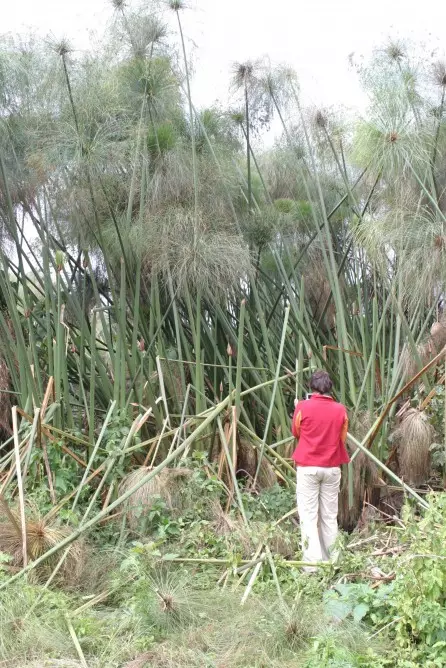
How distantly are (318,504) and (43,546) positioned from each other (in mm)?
1863

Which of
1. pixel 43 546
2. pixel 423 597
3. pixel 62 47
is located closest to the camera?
pixel 423 597

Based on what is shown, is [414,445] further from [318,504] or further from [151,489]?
[151,489]

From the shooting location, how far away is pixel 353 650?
371cm

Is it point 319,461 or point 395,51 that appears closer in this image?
point 319,461

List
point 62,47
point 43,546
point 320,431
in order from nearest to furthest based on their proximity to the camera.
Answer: point 43,546 → point 320,431 → point 62,47

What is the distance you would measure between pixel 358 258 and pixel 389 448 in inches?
82.4

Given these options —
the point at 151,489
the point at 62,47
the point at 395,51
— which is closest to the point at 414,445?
the point at 151,489

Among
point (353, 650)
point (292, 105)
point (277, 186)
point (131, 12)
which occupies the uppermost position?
point (131, 12)

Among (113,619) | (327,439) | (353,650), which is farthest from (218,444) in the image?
(353,650)

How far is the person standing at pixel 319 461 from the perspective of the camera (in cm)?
531

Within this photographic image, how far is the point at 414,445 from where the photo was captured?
18.9 feet

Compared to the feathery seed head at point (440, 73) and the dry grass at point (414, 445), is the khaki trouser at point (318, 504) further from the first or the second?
the feathery seed head at point (440, 73)

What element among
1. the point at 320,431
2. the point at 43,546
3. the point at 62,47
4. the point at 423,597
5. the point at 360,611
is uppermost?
the point at 62,47

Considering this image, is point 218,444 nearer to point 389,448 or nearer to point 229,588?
point 389,448
